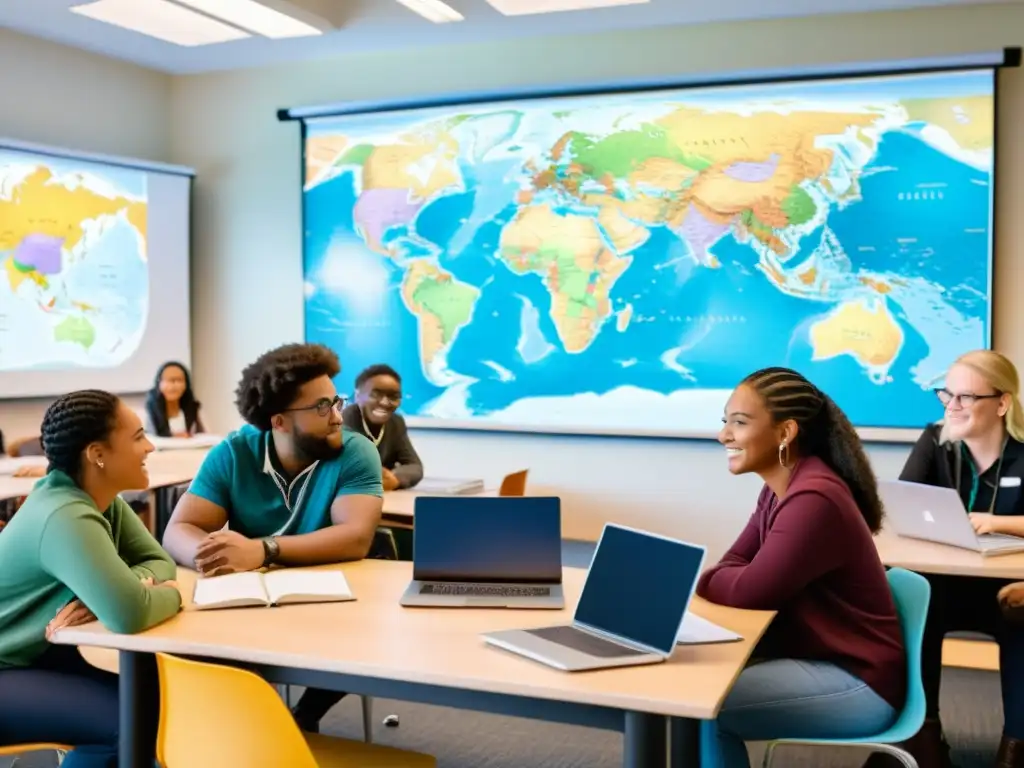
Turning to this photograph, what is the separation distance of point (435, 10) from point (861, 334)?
253cm

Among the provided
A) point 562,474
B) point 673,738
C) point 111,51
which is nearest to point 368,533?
point 673,738

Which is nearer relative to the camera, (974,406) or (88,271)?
(974,406)

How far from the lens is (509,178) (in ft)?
18.2

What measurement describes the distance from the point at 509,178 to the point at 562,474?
158 centimetres

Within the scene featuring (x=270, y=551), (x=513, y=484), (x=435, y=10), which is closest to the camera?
(x=270, y=551)

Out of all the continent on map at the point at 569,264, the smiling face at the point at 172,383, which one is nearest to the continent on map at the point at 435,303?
the continent on map at the point at 569,264

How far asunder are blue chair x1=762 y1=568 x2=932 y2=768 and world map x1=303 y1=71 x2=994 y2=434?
2609 mm

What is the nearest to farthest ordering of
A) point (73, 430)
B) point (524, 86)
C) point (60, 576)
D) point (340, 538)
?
point (60, 576), point (73, 430), point (340, 538), point (524, 86)

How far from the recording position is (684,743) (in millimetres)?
1896

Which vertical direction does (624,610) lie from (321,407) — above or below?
below

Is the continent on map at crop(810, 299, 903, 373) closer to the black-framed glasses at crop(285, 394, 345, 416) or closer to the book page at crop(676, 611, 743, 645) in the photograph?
the black-framed glasses at crop(285, 394, 345, 416)

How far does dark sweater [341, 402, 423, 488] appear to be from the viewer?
465 centimetres

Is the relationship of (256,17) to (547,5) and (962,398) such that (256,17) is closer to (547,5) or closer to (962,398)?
(547,5)

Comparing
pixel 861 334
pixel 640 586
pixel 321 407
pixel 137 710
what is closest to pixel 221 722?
pixel 137 710
